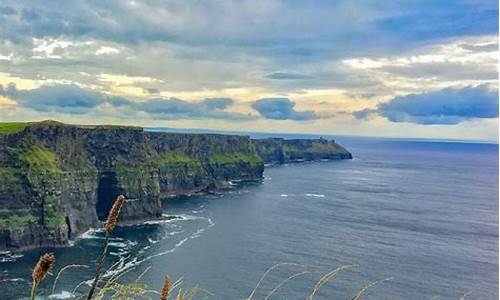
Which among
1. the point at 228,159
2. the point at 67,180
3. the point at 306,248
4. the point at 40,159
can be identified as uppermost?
the point at 40,159

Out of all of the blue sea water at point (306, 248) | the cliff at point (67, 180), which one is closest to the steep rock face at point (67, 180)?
the cliff at point (67, 180)

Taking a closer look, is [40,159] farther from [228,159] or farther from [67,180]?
[228,159]

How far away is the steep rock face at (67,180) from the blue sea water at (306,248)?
5.08 m

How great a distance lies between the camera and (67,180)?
101 metres

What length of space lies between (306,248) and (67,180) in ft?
149

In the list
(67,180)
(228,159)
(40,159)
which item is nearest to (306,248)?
(67,180)

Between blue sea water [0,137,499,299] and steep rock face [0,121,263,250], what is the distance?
5.08 metres

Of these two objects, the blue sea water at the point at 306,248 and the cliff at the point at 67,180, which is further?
the cliff at the point at 67,180

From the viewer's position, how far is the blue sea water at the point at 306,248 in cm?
6662

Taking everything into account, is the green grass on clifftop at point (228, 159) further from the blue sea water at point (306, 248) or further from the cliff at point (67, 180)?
the blue sea water at point (306, 248)

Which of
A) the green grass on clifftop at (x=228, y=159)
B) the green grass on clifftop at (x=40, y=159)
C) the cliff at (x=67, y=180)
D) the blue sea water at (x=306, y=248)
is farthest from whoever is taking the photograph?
the green grass on clifftop at (x=228, y=159)

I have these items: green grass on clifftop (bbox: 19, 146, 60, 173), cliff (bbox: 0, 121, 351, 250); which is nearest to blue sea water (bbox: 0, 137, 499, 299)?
cliff (bbox: 0, 121, 351, 250)

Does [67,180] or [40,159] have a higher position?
[40,159]

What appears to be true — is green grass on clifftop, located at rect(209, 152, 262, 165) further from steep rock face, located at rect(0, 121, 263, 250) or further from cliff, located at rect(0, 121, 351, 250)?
cliff, located at rect(0, 121, 351, 250)
